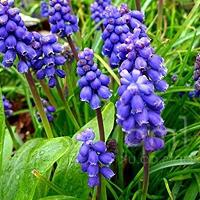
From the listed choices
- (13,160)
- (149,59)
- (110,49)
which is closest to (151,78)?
(149,59)

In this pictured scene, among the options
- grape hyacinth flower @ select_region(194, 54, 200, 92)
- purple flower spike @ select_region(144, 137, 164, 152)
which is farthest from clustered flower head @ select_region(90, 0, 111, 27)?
purple flower spike @ select_region(144, 137, 164, 152)

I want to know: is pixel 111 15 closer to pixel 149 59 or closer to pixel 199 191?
pixel 149 59

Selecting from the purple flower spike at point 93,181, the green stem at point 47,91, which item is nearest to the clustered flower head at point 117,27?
the green stem at point 47,91

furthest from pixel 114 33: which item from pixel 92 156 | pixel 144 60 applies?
pixel 92 156

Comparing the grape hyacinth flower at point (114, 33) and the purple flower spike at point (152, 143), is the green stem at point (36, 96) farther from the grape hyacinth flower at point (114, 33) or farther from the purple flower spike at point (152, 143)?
the purple flower spike at point (152, 143)

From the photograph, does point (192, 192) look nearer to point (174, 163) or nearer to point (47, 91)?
point (174, 163)

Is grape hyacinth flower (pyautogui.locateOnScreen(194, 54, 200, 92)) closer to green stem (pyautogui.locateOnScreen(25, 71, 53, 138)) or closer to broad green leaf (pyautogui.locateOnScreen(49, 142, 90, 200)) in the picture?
broad green leaf (pyautogui.locateOnScreen(49, 142, 90, 200))
